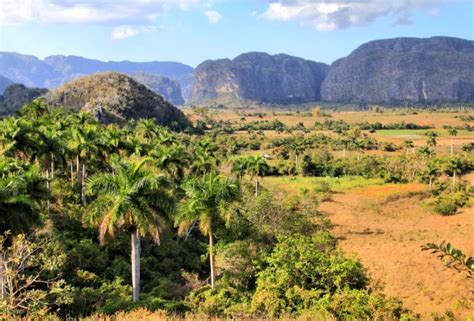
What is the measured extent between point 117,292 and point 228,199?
7250mm

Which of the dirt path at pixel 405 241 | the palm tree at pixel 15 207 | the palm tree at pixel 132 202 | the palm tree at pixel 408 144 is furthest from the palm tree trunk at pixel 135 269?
the palm tree at pixel 408 144

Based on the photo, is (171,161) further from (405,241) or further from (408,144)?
(408,144)

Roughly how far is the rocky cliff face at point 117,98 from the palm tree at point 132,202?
95013mm

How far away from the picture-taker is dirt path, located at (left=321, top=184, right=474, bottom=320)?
25.6 meters

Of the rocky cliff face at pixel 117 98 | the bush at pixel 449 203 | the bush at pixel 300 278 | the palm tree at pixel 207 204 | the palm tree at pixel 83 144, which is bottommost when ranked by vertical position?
the bush at pixel 449 203

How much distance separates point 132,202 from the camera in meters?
21.0

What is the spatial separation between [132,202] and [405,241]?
86.0 feet

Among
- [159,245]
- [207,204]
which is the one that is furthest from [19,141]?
[207,204]

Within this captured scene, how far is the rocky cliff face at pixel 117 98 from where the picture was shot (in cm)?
12119

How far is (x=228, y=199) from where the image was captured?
2419 centimetres

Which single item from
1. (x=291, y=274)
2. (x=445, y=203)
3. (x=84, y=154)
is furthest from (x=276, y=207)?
(x=445, y=203)

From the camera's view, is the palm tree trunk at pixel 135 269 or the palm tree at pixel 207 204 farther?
the palm tree at pixel 207 204

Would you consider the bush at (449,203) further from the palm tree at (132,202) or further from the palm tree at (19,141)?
the palm tree at (19,141)

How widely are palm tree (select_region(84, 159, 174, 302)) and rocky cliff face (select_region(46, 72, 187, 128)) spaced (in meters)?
95.0
